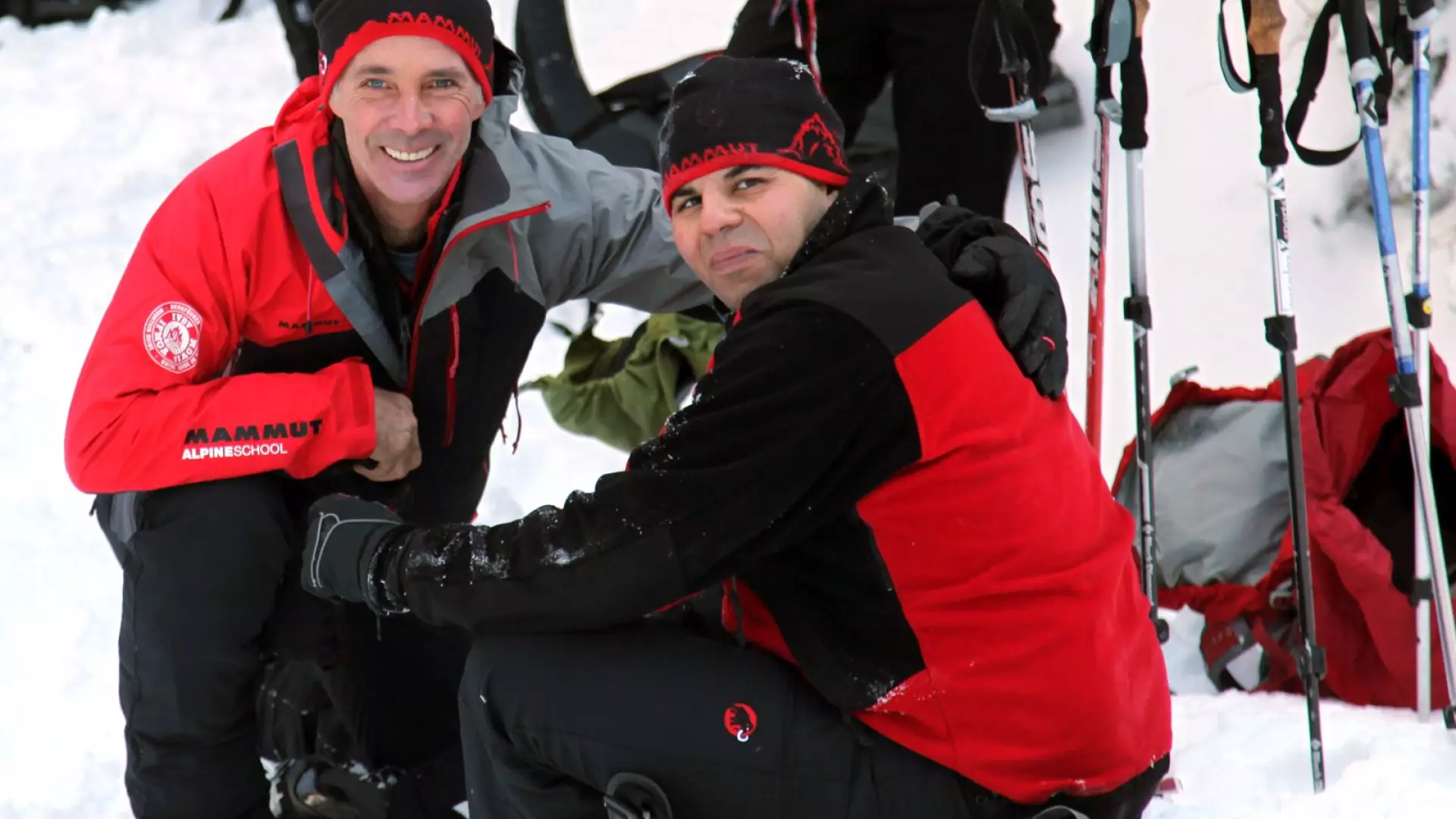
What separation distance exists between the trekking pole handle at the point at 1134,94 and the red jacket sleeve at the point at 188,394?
147 cm

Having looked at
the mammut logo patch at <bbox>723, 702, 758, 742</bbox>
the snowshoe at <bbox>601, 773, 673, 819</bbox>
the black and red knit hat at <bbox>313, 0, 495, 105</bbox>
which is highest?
the black and red knit hat at <bbox>313, 0, 495, 105</bbox>

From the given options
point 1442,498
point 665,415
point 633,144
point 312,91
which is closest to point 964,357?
point 312,91

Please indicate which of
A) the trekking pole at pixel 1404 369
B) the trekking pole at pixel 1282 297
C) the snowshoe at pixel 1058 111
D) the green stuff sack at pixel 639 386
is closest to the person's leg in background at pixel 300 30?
the green stuff sack at pixel 639 386

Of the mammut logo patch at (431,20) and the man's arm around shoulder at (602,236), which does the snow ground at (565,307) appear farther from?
the mammut logo patch at (431,20)

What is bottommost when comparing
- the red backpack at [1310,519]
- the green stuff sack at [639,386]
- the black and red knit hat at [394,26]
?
the red backpack at [1310,519]

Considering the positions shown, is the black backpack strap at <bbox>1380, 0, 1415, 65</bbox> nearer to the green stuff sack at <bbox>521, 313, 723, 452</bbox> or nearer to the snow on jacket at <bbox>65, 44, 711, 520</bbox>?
the snow on jacket at <bbox>65, 44, 711, 520</bbox>

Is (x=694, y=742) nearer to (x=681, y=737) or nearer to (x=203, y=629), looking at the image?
(x=681, y=737)

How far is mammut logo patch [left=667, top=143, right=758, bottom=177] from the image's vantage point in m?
1.89

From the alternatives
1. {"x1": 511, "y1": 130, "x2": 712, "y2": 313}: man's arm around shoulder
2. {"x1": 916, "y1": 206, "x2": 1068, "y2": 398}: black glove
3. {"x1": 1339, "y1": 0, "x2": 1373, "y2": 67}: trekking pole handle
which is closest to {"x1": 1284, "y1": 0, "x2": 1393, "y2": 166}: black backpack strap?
{"x1": 1339, "y1": 0, "x2": 1373, "y2": 67}: trekking pole handle

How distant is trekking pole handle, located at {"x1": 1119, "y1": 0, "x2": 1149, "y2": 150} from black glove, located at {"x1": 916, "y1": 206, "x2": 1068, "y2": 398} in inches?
30.8

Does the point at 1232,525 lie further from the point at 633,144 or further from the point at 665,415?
the point at 633,144

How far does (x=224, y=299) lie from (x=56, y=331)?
2736 mm

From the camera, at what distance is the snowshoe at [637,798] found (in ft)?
5.87

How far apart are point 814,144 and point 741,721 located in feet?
2.56
